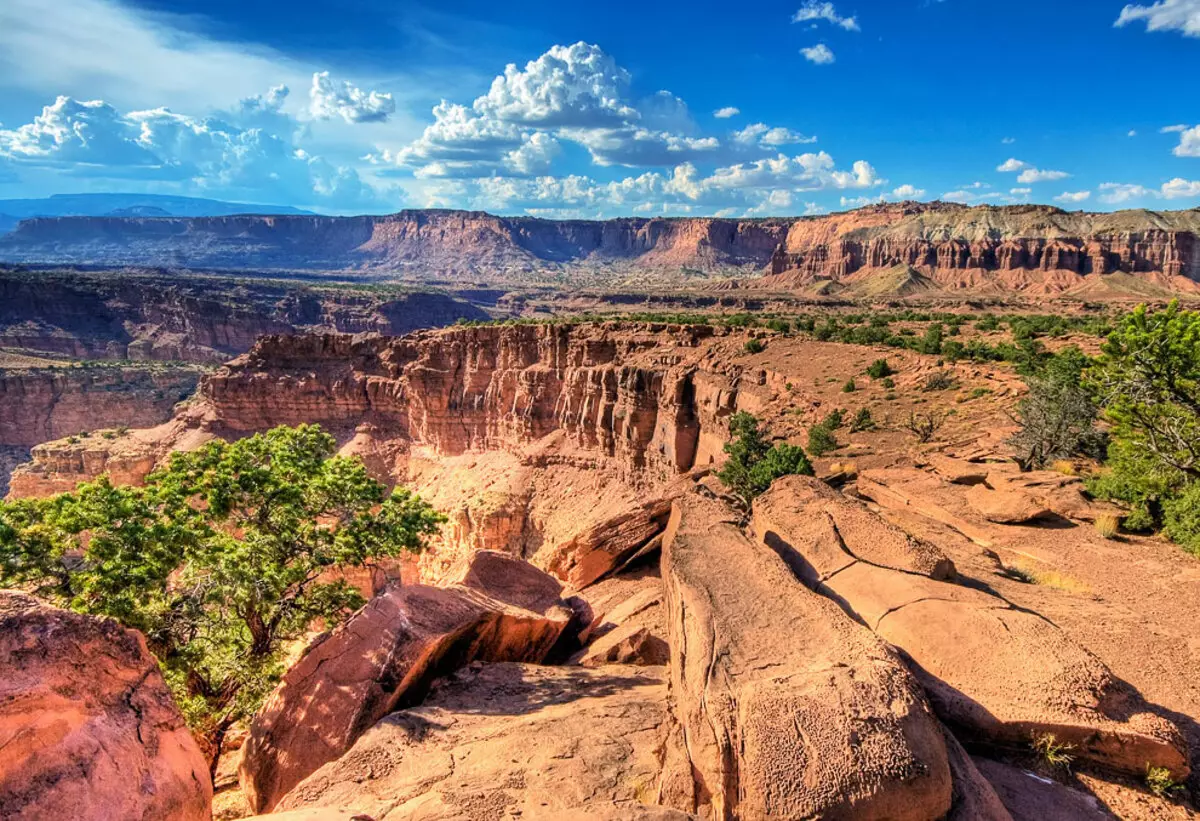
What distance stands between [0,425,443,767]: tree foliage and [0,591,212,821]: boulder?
3.76 meters

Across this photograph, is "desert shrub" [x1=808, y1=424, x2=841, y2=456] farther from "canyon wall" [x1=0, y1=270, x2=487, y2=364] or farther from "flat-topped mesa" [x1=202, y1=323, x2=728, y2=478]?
"canyon wall" [x1=0, y1=270, x2=487, y2=364]

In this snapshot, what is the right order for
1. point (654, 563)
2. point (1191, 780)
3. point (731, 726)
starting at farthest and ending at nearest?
1. point (654, 563)
2. point (1191, 780)
3. point (731, 726)

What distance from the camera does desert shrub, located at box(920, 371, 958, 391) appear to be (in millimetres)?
33625

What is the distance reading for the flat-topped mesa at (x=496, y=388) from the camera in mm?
37969

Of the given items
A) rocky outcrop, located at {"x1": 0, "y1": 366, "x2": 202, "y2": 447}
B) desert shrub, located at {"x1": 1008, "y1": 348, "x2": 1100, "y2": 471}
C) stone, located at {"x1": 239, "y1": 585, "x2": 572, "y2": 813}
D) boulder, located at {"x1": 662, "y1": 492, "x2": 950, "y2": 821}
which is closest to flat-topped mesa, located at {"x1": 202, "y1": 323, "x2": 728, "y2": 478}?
desert shrub, located at {"x1": 1008, "y1": 348, "x2": 1100, "y2": 471}

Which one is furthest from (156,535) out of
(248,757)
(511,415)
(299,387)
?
(299,387)

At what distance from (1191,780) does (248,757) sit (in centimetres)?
1378

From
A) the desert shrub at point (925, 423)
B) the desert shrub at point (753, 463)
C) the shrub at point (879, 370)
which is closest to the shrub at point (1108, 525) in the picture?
the desert shrub at point (753, 463)

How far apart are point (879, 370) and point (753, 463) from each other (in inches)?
659

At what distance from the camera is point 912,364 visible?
3772 cm

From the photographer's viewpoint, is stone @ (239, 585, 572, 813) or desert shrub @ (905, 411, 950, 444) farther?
desert shrub @ (905, 411, 950, 444)

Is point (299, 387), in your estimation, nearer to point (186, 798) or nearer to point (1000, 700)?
point (186, 798)

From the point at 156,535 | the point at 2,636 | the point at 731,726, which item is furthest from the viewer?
the point at 156,535

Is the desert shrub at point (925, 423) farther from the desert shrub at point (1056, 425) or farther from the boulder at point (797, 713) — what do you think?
the boulder at point (797, 713)
